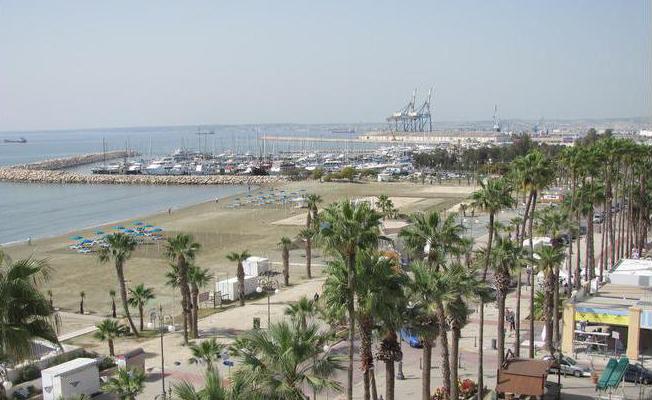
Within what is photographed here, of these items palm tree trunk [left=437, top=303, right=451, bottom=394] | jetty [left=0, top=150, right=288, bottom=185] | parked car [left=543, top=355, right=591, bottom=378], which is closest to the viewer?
palm tree trunk [left=437, top=303, right=451, bottom=394]

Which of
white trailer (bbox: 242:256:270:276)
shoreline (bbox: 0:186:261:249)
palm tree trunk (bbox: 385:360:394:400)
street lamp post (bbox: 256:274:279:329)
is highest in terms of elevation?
palm tree trunk (bbox: 385:360:394:400)

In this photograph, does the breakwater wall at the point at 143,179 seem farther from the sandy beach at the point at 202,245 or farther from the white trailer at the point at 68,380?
the white trailer at the point at 68,380

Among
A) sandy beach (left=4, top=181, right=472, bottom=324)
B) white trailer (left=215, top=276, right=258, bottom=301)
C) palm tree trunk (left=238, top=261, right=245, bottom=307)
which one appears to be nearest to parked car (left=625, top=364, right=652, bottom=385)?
palm tree trunk (left=238, top=261, right=245, bottom=307)

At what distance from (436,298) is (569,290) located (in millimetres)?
20842

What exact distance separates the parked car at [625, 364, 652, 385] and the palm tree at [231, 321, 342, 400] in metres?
13.7

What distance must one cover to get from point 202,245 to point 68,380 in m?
35.9

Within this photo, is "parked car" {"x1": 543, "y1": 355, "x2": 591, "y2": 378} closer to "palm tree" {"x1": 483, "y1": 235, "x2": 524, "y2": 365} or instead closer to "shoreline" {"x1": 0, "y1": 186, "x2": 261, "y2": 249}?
"palm tree" {"x1": 483, "y1": 235, "x2": 524, "y2": 365}

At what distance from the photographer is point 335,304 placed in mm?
14625

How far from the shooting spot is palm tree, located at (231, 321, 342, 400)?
12523 millimetres

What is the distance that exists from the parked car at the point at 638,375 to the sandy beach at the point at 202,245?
23395 millimetres

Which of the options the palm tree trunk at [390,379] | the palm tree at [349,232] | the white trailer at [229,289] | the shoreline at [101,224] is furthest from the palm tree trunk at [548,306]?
the shoreline at [101,224]

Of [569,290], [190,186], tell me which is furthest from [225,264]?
Answer: [190,186]

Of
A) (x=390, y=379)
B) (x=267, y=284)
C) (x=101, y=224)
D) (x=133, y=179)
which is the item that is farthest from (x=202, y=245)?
(x=133, y=179)

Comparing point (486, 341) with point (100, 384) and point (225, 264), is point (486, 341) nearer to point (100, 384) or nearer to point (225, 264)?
point (100, 384)
